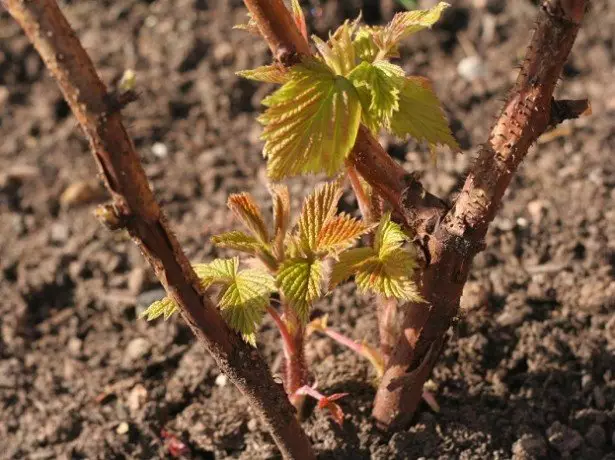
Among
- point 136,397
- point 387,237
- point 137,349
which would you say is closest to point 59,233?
point 137,349

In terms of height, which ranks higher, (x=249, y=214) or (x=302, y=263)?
(x=249, y=214)

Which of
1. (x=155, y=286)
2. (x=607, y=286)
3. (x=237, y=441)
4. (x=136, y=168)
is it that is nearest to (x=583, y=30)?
(x=607, y=286)

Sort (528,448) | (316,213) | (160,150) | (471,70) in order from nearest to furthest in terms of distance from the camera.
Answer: (316,213) < (528,448) < (160,150) < (471,70)

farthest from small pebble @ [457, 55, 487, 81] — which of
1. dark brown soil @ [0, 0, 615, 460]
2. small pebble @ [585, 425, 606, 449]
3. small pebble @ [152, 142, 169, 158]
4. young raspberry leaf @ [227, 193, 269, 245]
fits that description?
young raspberry leaf @ [227, 193, 269, 245]

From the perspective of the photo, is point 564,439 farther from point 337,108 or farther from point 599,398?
point 337,108

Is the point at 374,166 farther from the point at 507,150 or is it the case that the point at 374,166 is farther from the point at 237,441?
the point at 237,441

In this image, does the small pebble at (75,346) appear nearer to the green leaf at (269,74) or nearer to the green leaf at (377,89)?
the green leaf at (269,74)

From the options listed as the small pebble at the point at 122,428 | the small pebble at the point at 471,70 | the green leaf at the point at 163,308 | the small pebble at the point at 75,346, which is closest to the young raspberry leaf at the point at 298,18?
the green leaf at the point at 163,308
